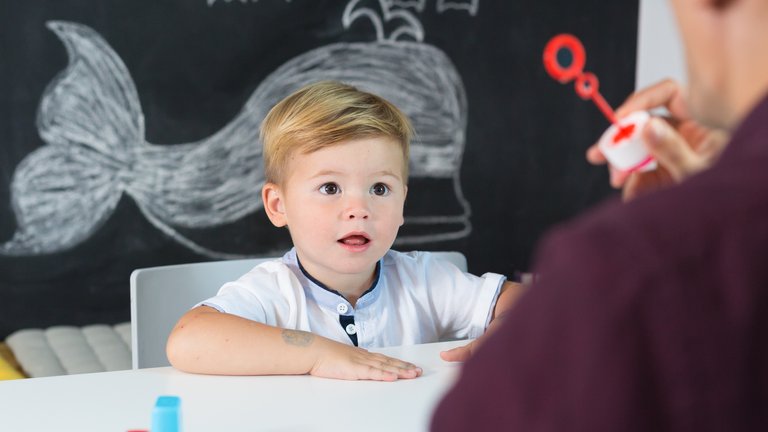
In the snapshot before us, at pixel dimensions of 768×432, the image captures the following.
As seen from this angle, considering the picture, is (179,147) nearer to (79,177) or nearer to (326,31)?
(79,177)

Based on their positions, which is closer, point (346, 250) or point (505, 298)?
point (346, 250)

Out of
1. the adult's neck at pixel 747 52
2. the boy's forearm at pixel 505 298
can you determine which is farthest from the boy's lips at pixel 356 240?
the adult's neck at pixel 747 52

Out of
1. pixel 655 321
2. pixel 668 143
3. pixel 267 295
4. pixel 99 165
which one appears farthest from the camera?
pixel 99 165

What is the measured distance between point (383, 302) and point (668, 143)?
0.85 metres

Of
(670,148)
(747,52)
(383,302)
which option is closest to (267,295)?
(383,302)

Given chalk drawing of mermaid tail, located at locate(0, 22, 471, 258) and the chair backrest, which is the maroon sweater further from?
chalk drawing of mermaid tail, located at locate(0, 22, 471, 258)

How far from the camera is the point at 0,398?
1.00 meters

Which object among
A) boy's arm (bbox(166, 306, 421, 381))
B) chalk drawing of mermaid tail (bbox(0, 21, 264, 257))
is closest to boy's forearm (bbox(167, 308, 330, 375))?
boy's arm (bbox(166, 306, 421, 381))

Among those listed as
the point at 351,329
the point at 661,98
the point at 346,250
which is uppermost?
the point at 661,98

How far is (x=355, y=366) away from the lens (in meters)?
1.08

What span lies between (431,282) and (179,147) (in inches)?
41.5

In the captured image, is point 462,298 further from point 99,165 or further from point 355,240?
point 99,165

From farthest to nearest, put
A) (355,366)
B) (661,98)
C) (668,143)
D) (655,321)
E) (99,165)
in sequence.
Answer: (99,165)
(355,366)
(661,98)
(668,143)
(655,321)

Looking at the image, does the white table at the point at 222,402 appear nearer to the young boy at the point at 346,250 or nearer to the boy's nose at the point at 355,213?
the young boy at the point at 346,250
